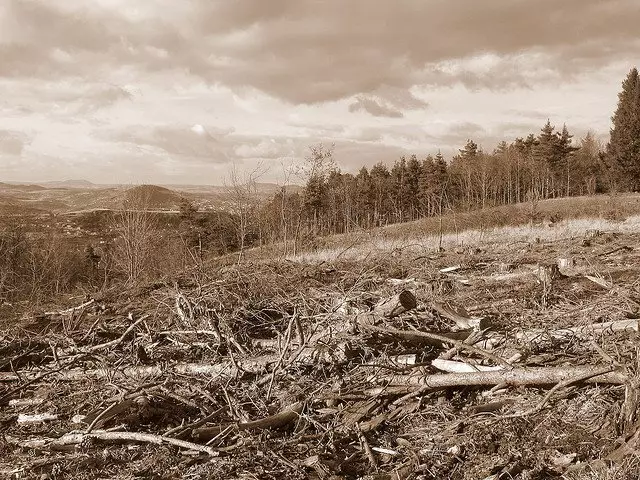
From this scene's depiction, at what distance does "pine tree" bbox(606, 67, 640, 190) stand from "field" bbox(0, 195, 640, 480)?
4558 cm

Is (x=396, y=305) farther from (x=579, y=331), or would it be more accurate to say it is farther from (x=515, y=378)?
(x=579, y=331)

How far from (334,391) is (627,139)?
50.5 m

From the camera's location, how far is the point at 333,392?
4.66 metres

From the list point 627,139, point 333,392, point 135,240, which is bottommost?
point 135,240

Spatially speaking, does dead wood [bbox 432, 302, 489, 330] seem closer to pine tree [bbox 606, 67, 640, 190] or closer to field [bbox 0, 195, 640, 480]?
field [bbox 0, 195, 640, 480]

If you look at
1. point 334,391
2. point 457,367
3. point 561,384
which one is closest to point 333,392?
point 334,391

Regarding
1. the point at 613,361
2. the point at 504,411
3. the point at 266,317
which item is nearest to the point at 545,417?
the point at 504,411

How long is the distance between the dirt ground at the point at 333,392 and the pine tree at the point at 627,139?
150ft

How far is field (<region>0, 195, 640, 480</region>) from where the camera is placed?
3799 mm

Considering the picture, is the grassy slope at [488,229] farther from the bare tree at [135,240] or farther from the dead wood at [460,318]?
the bare tree at [135,240]

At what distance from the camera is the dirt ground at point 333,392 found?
379 cm

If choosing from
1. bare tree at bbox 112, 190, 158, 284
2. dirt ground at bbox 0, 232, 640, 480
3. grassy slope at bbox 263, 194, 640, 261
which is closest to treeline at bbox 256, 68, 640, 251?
grassy slope at bbox 263, 194, 640, 261

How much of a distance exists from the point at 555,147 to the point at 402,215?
17268 millimetres

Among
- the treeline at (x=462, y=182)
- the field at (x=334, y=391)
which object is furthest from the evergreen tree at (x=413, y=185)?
the field at (x=334, y=391)
